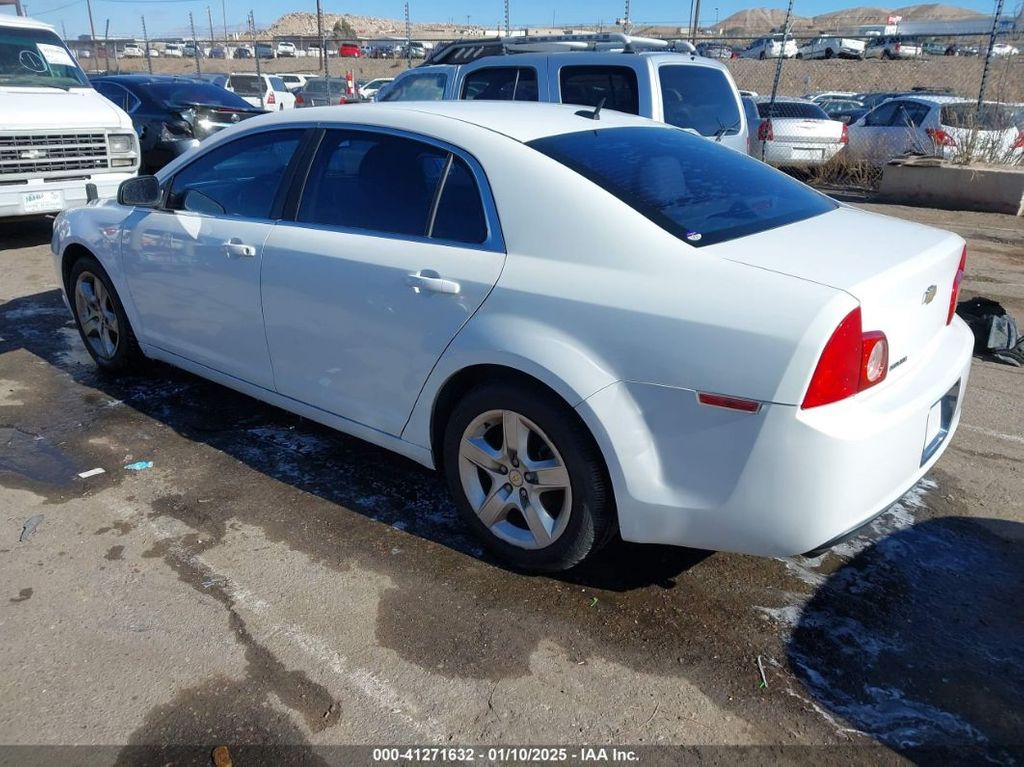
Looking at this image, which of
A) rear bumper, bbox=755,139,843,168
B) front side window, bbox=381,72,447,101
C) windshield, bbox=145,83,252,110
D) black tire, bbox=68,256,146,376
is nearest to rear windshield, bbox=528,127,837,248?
black tire, bbox=68,256,146,376

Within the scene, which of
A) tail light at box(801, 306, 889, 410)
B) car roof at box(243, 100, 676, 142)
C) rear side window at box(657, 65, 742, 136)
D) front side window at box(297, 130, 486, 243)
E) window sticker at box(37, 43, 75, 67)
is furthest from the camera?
window sticker at box(37, 43, 75, 67)

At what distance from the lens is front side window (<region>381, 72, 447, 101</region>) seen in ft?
33.7

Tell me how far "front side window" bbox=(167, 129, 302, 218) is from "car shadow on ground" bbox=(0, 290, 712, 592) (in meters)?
1.17

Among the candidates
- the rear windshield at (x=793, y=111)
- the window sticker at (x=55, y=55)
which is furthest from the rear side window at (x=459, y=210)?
the rear windshield at (x=793, y=111)

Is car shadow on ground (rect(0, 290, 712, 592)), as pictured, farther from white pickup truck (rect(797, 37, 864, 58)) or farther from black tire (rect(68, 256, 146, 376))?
white pickup truck (rect(797, 37, 864, 58))

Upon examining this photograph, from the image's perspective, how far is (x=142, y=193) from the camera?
446cm

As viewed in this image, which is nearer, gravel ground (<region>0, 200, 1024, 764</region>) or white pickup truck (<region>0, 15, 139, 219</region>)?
gravel ground (<region>0, 200, 1024, 764</region>)

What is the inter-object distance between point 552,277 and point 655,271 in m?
0.37

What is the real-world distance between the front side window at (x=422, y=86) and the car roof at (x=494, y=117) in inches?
260

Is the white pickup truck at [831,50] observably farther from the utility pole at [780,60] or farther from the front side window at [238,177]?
the front side window at [238,177]

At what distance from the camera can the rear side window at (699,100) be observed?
7305 mm

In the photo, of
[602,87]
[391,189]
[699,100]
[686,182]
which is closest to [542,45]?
[602,87]

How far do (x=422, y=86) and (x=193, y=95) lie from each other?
3714mm

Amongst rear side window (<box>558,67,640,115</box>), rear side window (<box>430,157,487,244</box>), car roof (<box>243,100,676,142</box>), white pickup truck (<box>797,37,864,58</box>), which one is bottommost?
rear side window (<box>430,157,487,244</box>)
